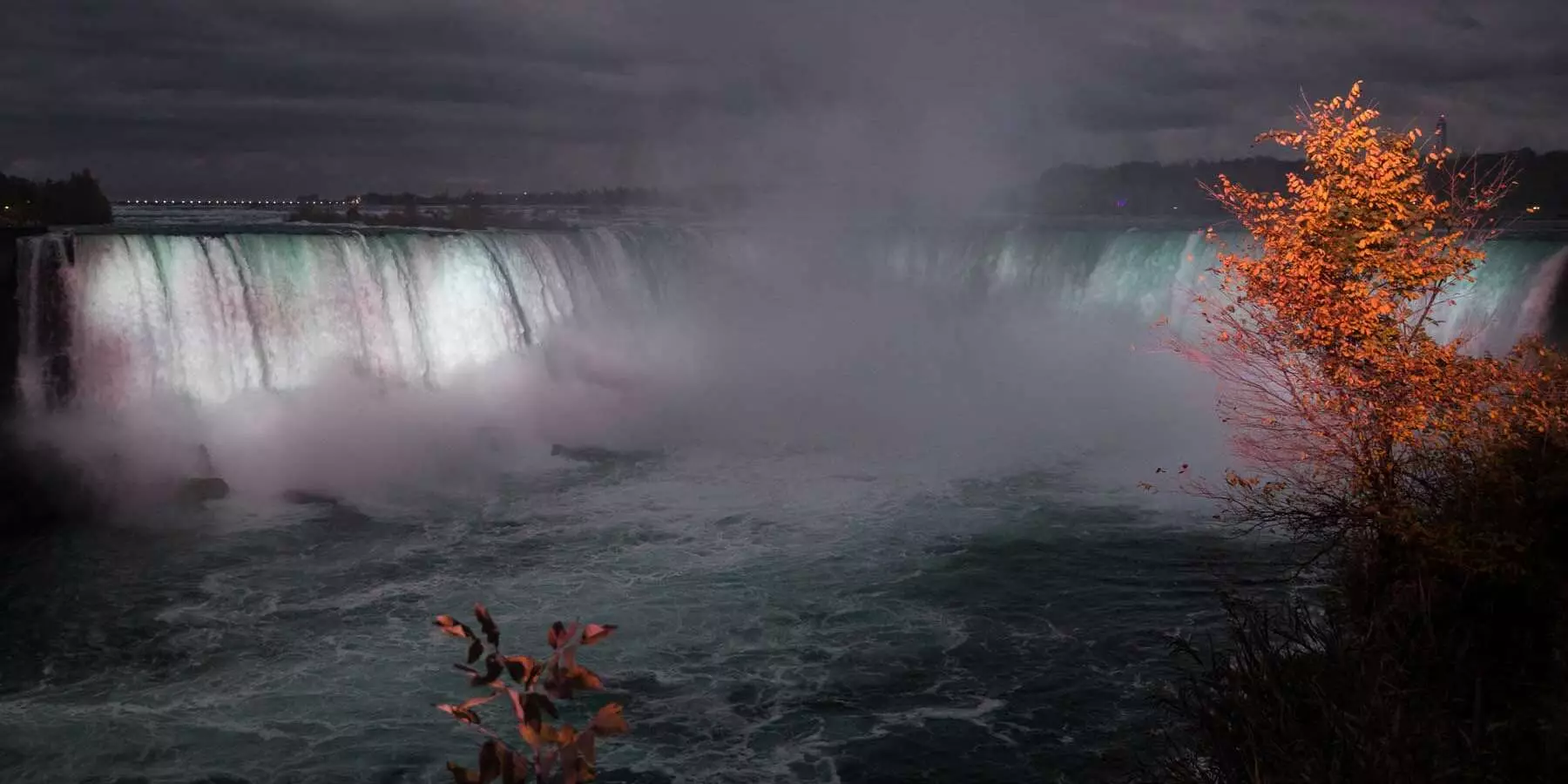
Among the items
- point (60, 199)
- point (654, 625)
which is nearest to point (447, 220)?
point (60, 199)

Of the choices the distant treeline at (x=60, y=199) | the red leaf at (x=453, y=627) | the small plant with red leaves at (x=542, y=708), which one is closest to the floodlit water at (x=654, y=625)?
the small plant with red leaves at (x=542, y=708)

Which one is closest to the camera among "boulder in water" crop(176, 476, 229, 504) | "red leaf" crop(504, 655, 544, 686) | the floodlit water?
"red leaf" crop(504, 655, 544, 686)

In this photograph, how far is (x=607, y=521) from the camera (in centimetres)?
→ 2162

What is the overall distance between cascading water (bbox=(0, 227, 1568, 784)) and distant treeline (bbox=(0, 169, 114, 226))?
16.0 meters

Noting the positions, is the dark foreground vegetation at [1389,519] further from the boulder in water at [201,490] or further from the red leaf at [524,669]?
the boulder in water at [201,490]

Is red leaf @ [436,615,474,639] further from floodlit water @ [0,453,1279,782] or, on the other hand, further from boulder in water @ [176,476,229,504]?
boulder in water @ [176,476,229,504]

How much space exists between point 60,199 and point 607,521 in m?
29.0

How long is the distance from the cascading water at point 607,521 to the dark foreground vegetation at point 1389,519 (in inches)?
102

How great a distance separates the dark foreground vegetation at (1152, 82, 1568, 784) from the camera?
8.39m

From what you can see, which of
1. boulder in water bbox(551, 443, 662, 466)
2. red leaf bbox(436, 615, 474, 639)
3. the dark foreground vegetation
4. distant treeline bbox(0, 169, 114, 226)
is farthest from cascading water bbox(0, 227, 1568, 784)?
distant treeline bbox(0, 169, 114, 226)

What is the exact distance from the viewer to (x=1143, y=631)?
50.8 ft

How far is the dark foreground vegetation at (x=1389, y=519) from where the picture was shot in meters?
8.39

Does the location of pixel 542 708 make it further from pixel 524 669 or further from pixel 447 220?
pixel 447 220

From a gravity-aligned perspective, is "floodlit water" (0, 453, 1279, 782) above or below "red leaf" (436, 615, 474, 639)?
below
